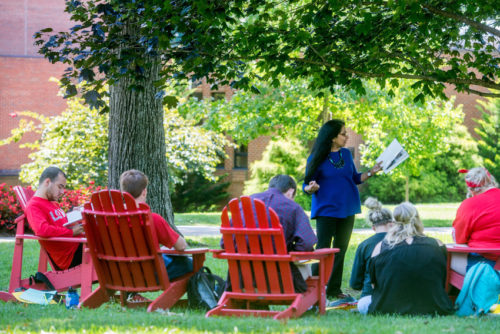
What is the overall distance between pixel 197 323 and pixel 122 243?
4.32 feet

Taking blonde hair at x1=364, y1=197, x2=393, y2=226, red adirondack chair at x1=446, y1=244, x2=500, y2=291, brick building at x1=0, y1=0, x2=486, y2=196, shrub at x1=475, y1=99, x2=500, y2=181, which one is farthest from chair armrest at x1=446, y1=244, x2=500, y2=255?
shrub at x1=475, y1=99, x2=500, y2=181

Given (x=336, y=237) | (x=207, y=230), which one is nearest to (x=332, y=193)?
(x=336, y=237)

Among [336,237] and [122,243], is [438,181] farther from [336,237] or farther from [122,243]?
[122,243]

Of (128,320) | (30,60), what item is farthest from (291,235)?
(30,60)

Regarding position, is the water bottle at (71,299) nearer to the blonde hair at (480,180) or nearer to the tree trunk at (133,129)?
the tree trunk at (133,129)

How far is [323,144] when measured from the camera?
705 centimetres

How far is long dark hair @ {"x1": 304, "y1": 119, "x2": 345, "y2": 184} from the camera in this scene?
7.04 meters

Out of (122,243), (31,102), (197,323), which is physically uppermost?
(31,102)

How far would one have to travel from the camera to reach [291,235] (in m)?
5.71

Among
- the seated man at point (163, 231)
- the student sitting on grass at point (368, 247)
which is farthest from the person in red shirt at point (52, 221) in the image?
the student sitting on grass at point (368, 247)

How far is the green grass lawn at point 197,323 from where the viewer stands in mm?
4602

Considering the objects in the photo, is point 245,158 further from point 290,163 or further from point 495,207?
point 495,207

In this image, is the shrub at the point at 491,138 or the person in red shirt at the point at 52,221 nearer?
the person in red shirt at the point at 52,221

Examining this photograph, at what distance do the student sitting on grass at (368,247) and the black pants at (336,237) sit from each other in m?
0.58
